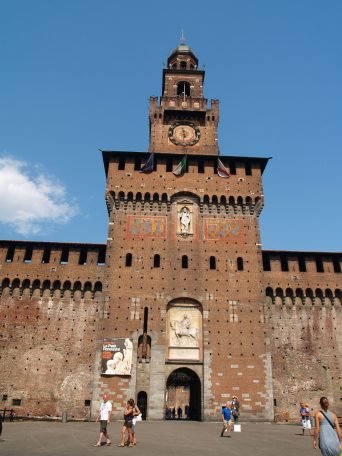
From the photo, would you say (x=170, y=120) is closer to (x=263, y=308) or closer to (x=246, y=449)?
(x=263, y=308)

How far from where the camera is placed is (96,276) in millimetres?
25078

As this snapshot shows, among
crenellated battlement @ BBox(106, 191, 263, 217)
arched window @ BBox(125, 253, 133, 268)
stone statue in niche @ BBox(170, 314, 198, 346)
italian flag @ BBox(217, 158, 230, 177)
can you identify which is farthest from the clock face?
stone statue in niche @ BBox(170, 314, 198, 346)

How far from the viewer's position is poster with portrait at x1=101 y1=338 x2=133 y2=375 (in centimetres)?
2238

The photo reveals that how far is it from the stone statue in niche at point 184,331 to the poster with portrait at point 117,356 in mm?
2624

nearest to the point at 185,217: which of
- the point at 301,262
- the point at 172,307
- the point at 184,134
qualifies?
the point at 172,307

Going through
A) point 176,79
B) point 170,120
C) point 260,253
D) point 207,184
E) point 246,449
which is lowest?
point 246,449

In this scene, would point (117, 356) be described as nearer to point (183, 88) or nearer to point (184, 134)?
point (184, 134)

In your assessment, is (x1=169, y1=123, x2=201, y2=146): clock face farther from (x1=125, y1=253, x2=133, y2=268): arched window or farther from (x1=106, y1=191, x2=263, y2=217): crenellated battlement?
(x1=125, y1=253, x2=133, y2=268): arched window

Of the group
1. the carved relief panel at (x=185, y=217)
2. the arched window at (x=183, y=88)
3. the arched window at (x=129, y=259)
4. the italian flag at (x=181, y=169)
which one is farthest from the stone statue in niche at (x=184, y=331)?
the arched window at (x=183, y=88)

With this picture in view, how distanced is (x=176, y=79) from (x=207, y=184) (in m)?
11.3

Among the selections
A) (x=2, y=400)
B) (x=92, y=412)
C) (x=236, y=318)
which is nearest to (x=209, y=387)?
(x=236, y=318)

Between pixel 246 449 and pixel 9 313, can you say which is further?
pixel 9 313

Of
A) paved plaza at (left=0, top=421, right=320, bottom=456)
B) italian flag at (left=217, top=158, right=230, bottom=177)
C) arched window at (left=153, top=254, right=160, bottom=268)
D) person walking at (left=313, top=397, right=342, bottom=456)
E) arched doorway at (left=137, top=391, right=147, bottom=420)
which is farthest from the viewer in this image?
italian flag at (left=217, top=158, right=230, bottom=177)

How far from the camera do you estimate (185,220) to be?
26.2 meters
